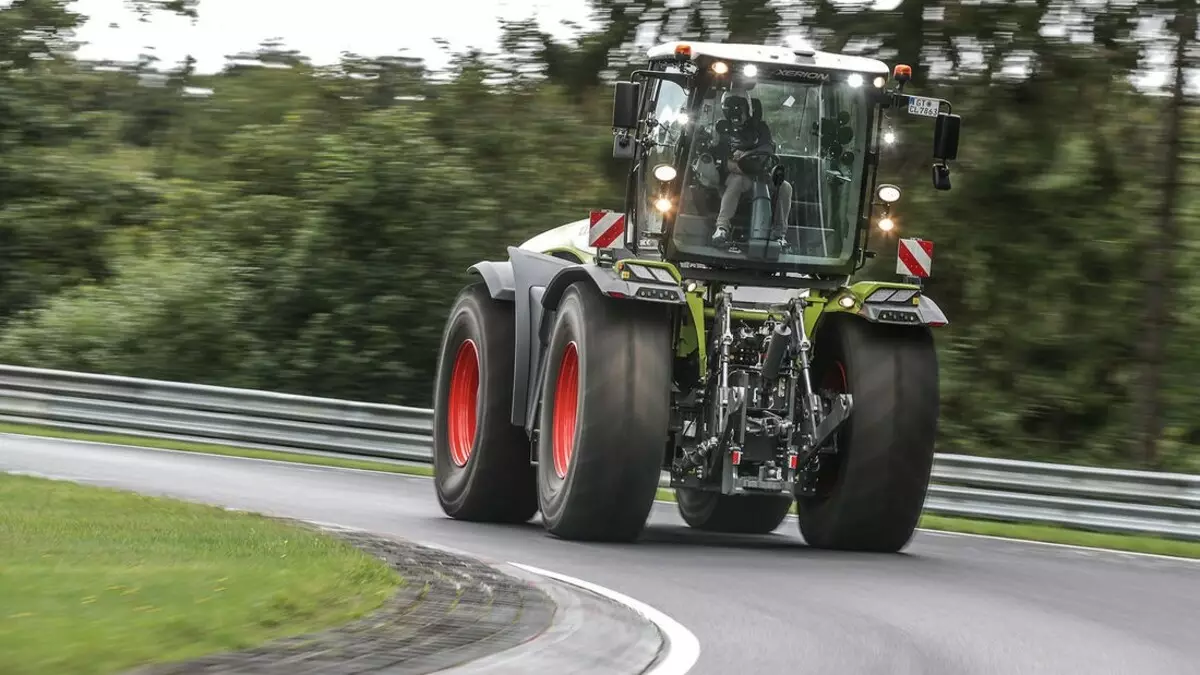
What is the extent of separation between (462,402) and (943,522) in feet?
14.1

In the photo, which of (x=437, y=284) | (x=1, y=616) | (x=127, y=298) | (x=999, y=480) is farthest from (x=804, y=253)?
(x=127, y=298)

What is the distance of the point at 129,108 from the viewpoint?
140ft

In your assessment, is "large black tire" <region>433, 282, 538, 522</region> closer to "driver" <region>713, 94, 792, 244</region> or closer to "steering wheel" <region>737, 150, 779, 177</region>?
"driver" <region>713, 94, 792, 244</region>

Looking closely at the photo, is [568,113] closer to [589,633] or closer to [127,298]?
[127,298]

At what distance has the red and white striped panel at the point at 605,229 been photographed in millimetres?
13422

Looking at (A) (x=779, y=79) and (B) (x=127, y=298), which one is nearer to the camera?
(A) (x=779, y=79)

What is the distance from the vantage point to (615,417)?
477 inches

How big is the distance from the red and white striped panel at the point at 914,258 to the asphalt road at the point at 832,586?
1.95 metres

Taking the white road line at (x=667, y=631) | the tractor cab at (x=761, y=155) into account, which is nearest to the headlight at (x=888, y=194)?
the tractor cab at (x=761, y=155)

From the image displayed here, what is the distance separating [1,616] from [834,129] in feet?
24.7

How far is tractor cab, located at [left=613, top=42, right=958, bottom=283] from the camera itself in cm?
1291

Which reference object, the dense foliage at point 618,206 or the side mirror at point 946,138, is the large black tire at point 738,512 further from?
the dense foliage at point 618,206

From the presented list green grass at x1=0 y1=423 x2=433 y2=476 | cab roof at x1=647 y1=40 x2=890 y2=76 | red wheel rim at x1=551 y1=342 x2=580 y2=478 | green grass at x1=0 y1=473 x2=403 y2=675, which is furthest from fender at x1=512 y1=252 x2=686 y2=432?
green grass at x1=0 y1=423 x2=433 y2=476

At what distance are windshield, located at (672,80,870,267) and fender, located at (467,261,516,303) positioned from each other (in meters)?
1.97
